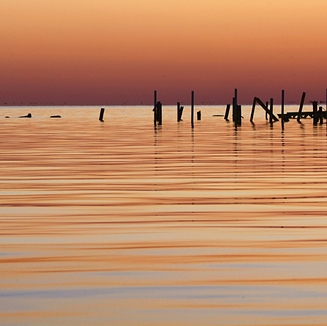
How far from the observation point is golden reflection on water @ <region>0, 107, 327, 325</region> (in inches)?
292

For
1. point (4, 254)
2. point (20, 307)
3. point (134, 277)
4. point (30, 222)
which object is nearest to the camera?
point (20, 307)

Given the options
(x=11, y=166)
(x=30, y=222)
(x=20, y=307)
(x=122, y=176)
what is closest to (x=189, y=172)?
(x=122, y=176)

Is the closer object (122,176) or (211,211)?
(211,211)

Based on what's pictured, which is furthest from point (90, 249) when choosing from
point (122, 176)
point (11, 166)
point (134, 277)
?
point (11, 166)

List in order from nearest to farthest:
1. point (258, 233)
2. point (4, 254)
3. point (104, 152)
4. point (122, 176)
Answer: point (4, 254), point (258, 233), point (122, 176), point (104, 152)

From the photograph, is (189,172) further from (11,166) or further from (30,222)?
(30,222)

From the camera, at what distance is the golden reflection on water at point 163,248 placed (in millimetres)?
7418

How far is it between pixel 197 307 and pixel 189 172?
557 inches

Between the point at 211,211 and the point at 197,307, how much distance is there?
6309mm

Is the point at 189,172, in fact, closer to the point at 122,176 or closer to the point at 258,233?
the point at 122,176

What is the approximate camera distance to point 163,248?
1033 centimetres

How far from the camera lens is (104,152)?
31016mm

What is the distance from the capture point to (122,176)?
67.2 feet

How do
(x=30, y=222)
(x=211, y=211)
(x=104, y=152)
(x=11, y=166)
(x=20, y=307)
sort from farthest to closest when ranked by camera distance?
(x=104, y=152) → (x=11, y=166) → (x=211, y=211) → (x=30, y=222) → (x=20, y=307)
